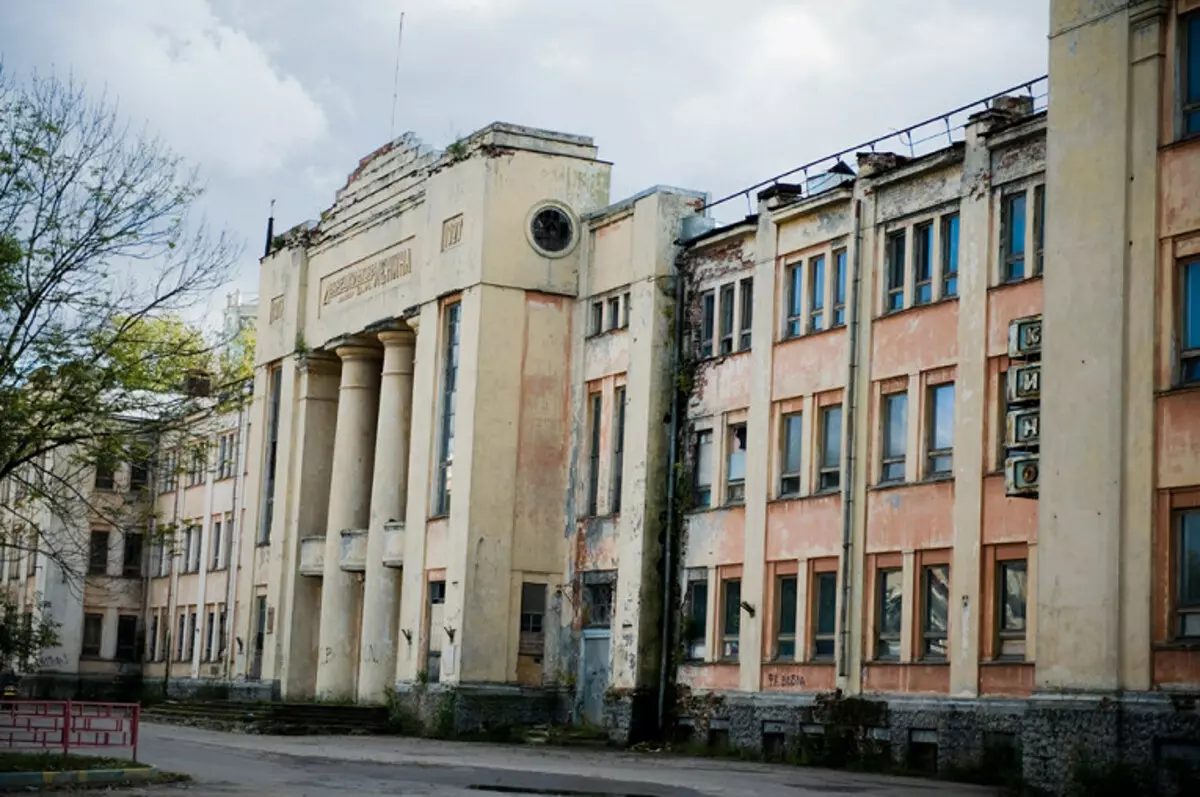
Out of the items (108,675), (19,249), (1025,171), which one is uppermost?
(1025,171)

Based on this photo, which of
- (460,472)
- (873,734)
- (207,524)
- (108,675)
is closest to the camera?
(873,734)

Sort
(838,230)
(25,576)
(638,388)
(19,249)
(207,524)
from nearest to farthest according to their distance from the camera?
1. (19,249)
2. (838,230)
3. (638,388)
4. (207,524)
5. (25,576)

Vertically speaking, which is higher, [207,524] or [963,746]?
[207,524]

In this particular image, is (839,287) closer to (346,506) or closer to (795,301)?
(795,301)

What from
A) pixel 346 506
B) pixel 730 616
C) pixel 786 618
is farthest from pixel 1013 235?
pixel 346 506

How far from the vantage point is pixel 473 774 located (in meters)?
28.5

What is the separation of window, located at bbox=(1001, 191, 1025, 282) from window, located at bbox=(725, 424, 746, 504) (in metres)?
8.86

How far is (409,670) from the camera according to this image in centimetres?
4628

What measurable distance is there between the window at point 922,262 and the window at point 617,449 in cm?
1008

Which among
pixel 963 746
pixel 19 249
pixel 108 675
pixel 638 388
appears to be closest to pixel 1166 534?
pixel 963 746

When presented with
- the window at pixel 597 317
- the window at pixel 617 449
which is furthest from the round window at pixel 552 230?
the window at pixel 617 449

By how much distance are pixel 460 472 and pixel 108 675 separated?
34828 mm

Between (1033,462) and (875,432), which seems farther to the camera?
(875,432)

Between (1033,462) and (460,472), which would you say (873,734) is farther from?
(460,472)
